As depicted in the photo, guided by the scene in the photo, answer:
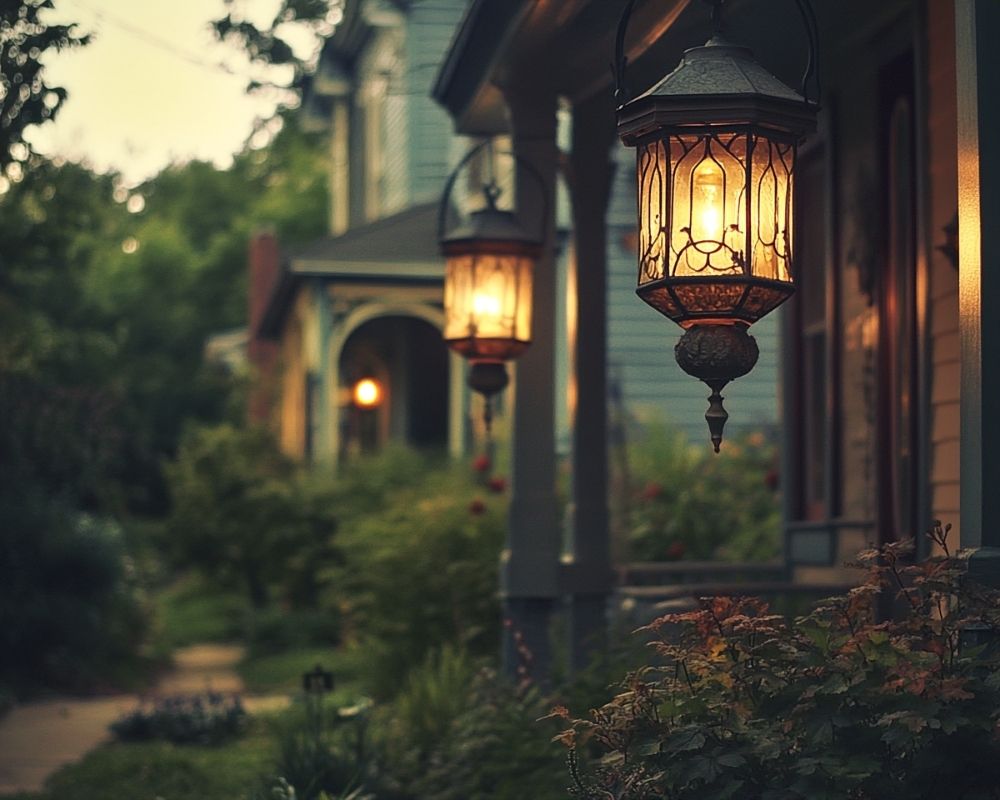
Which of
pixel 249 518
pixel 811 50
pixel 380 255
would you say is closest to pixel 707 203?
pixel 811 50

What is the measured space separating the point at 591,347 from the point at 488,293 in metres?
1.10

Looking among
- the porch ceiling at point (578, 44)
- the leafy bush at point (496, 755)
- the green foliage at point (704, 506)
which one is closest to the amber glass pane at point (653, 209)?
the porch ceiling at point (578, 44)

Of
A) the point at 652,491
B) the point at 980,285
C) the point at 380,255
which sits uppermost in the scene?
the point at 380,255

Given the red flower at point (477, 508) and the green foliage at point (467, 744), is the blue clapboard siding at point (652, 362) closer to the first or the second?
the red flower at point (477, 508)

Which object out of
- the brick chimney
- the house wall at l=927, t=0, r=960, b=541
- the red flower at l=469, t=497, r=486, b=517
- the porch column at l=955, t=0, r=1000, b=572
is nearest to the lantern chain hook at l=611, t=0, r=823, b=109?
the porch column at l=955, t=0, r=1000, b=572

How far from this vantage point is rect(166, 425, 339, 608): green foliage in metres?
18.7

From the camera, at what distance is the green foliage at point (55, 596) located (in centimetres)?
1410

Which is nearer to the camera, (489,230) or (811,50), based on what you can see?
(811,50)

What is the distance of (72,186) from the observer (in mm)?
15492

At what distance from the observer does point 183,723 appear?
37.3 ft

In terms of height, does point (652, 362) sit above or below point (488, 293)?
above

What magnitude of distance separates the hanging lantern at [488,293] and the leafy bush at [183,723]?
3899 millimetres

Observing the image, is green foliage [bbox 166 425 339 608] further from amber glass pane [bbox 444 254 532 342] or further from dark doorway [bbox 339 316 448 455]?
amber glass pane [bbox 444 254 532 342]

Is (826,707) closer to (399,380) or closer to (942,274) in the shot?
(942,274)
